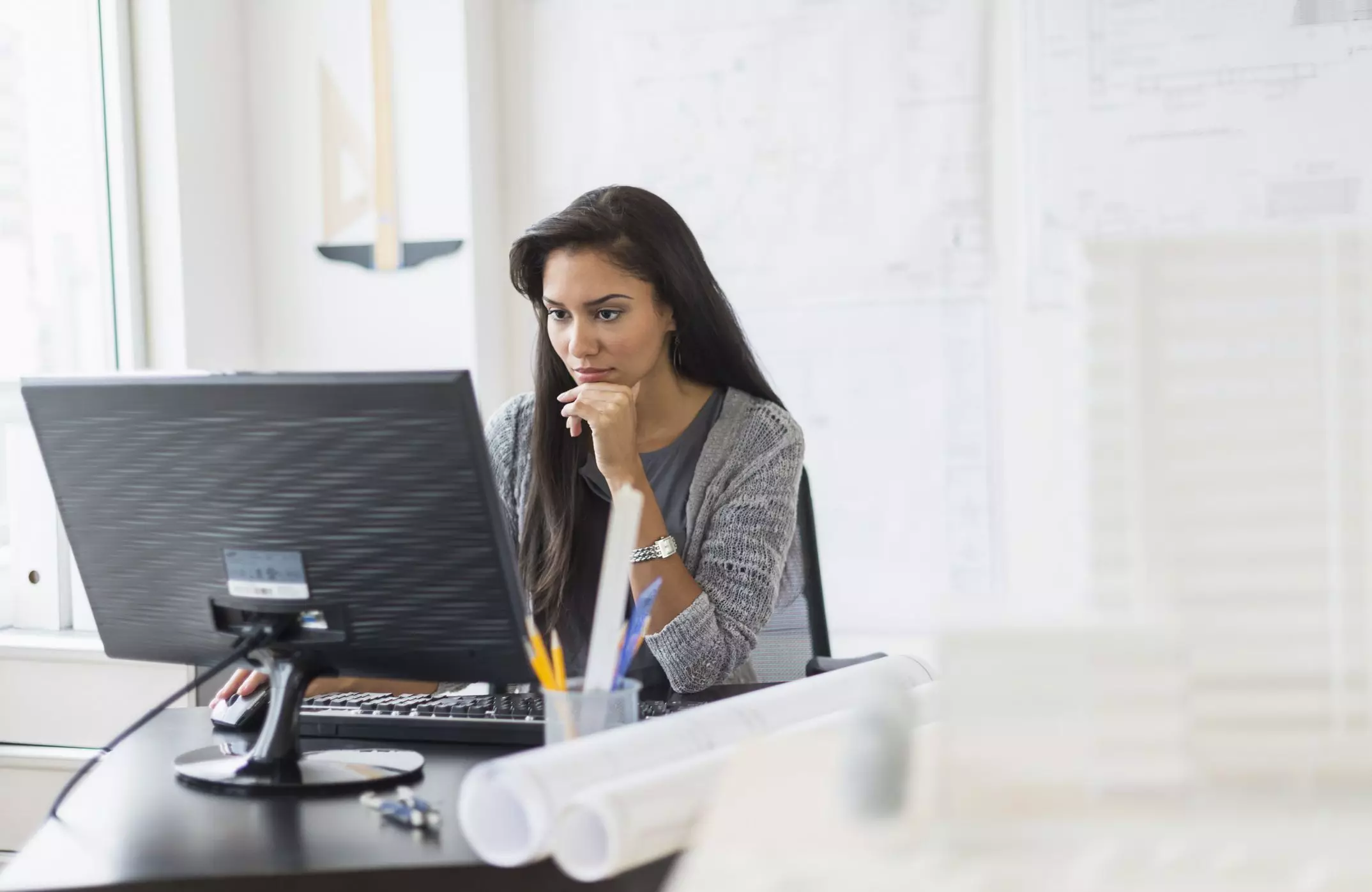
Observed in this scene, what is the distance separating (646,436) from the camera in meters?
1.77

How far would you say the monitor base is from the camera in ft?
3.05

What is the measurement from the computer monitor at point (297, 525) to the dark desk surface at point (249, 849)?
4cm

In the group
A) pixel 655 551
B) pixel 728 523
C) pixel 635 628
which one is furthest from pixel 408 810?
pixel 728 523

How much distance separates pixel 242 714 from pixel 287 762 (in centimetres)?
18

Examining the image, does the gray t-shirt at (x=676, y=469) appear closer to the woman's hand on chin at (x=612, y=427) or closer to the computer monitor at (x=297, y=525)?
the woman's hand on chin at (x=612, y=427)

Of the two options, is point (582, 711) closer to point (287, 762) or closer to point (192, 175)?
point (287, 762)

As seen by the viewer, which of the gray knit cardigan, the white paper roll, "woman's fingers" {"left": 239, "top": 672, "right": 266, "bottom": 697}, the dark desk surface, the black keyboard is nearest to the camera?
the white paper roll

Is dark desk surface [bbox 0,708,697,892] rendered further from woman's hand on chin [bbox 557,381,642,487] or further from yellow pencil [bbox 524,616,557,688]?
woman's hand on chin [bbox 557,381,642,487]

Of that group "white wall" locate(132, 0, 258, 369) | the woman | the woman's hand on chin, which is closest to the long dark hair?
the woman

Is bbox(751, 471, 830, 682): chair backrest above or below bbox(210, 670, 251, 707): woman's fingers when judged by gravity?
below

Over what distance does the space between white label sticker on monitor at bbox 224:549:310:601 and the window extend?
144 cm

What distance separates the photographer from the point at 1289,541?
0.47 meters

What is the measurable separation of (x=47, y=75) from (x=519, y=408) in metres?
1.18

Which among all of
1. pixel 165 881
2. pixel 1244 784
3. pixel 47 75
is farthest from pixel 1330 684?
pixel 47 75
